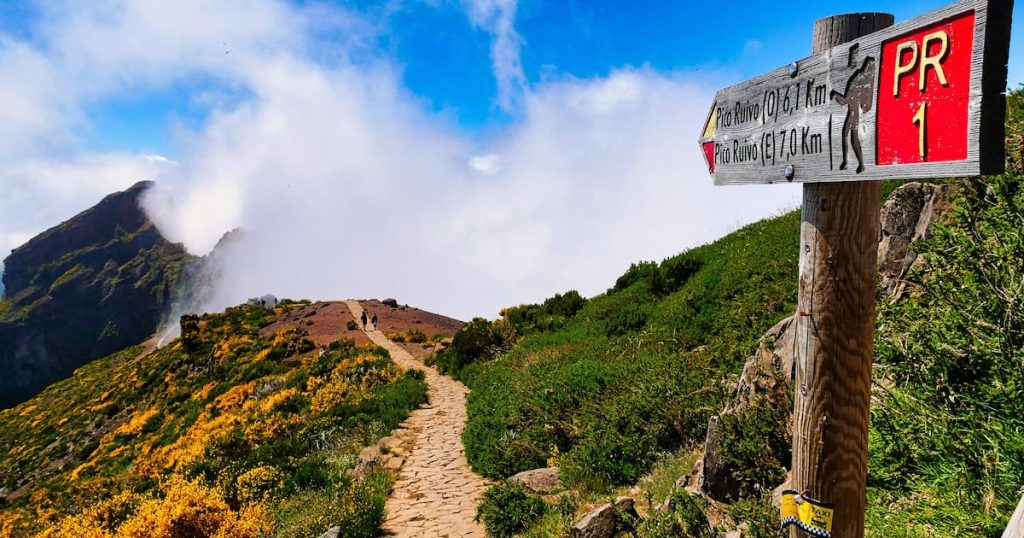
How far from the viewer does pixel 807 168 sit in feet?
6.94

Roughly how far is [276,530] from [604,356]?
7.11 metres

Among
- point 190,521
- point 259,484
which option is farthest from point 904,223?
point 259,484

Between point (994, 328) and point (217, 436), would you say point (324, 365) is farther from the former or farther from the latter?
point (994, 328)

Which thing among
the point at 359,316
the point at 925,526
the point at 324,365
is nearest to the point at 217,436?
the point at 324,365

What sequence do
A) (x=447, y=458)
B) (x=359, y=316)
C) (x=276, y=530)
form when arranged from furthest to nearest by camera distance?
1. (x=359, y=316)
2. (x=447, y=458)
3. (x=276, y=530)

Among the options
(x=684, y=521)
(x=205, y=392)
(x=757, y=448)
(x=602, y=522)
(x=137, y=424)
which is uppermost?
(x=757, y=448)

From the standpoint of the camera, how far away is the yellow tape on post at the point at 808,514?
2.11 meters

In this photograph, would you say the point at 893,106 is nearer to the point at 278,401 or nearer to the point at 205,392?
the point at 278,401

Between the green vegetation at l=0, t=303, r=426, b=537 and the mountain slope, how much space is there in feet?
328

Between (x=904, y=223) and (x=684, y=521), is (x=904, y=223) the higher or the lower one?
the higher one

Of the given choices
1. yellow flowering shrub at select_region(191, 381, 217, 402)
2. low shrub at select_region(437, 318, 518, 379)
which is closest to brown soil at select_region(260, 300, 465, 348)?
yellow flowering shrub at select_region(191, 381, 217, 402)

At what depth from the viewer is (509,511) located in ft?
21.0

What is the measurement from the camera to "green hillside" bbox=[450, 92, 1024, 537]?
3.05 meters

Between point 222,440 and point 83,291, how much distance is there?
15813 cm
